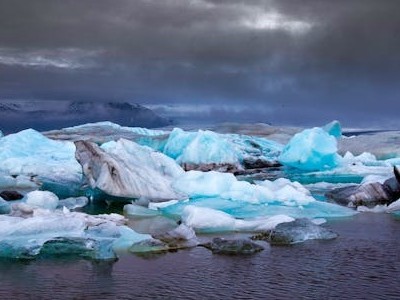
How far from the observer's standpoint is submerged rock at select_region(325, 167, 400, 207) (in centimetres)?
1817

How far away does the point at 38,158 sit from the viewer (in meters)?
29.2

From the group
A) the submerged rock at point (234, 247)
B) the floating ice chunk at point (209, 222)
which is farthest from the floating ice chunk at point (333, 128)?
the submerged rock at point (234, 247)

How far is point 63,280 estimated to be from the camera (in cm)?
804

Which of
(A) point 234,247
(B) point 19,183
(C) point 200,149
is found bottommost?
(A) point 234,247

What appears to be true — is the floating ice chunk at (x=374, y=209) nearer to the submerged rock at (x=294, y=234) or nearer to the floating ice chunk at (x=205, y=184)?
A: the floating ice chunk at (x=205, y=184)

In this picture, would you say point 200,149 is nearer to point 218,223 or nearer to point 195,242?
point 218,223

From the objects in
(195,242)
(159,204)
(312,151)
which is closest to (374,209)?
(159,204)

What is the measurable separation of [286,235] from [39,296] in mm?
5193

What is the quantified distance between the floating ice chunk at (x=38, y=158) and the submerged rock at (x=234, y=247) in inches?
600

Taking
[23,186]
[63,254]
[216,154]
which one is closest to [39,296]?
[63,254]

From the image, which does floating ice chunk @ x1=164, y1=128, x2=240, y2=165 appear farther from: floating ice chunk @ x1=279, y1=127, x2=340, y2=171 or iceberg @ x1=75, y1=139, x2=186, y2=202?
iceberg @ x1=75, y1=139, x2=186, y2=202

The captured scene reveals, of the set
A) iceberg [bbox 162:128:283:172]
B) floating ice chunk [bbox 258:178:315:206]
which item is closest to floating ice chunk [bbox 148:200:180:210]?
floating ice chunk [bbox 258:178:315:206]

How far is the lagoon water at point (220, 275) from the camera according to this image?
749 centimetres

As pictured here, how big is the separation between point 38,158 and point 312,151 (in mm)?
13138
